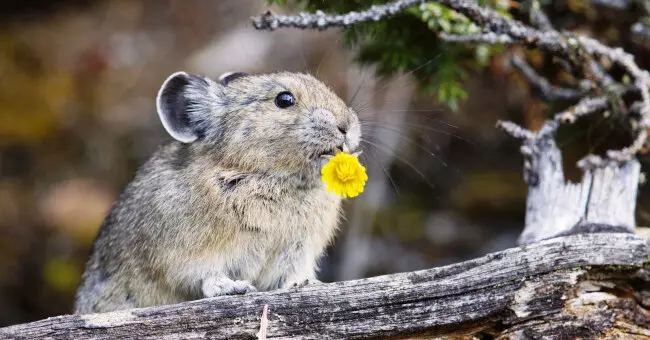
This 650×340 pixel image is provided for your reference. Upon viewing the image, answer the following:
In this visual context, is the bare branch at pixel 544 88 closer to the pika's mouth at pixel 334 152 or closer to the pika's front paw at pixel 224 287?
the pika's mouth at pixel 334 152

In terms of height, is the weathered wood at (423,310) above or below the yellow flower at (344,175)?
below

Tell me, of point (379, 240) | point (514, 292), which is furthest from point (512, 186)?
point (514, 292)

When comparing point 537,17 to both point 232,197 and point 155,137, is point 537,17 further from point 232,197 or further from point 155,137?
point 155,137

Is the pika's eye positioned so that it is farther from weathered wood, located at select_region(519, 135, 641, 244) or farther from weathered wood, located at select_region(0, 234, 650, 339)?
weathered wood, located at select_region(519, 135, 641, 244)

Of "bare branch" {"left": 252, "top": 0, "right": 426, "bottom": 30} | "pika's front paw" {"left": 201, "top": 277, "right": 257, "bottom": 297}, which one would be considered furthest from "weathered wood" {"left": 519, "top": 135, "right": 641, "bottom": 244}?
"pika's front paw" {"left": 201, "top": 277, "right": 257, "bottom": 297}

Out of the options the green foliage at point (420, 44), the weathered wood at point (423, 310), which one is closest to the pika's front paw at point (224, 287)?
the weathered wood at point (423, 310)

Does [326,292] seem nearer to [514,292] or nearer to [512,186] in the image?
[514,292]
